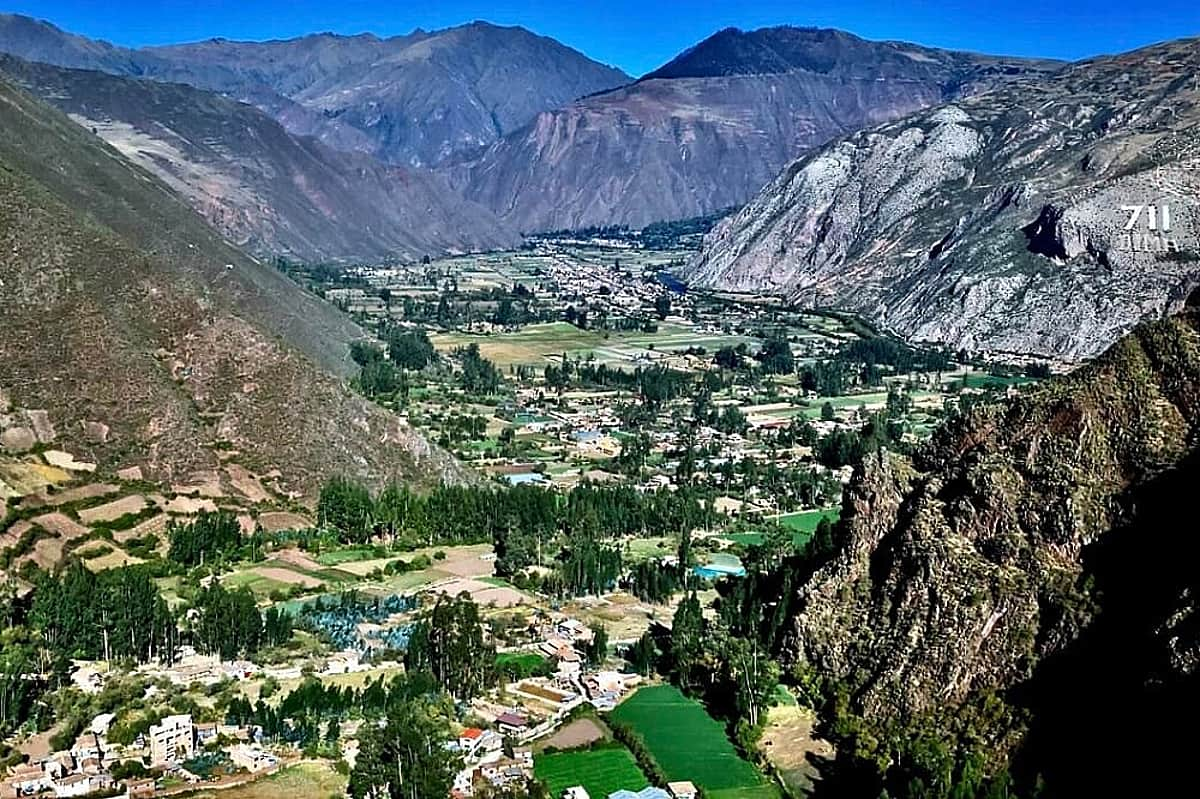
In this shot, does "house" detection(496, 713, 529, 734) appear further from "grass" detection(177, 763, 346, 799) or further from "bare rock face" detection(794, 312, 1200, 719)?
"bare rock face" detection(794, 312, 1200, 719)

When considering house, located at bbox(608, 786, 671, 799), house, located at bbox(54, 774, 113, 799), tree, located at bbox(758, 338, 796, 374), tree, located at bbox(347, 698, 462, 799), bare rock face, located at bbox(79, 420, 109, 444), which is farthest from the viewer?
tree, located at bbox(758, 338, 796, 374)

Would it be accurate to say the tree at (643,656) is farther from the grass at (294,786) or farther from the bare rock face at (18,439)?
the bare rock face at (18,439)

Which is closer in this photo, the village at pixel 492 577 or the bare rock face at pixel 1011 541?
the village at pixel 492 577

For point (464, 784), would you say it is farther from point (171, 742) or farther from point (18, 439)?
point (18, 439)

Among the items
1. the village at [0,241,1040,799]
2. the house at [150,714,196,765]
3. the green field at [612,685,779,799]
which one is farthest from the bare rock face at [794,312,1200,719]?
the house at [150,714,196,765]

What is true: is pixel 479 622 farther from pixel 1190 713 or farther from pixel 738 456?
pixel 738 456

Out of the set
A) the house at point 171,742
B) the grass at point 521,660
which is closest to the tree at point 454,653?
the grass at point 521,660
